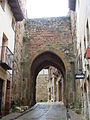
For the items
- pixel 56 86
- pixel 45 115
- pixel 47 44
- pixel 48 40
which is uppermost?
pixel 48 40

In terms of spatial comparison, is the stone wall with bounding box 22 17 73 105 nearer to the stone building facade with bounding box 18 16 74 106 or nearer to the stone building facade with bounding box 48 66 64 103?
the stone building facade with bounding box 18 16 74 106

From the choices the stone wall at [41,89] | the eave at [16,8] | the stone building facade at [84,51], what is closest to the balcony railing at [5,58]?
the eave at [16,8]

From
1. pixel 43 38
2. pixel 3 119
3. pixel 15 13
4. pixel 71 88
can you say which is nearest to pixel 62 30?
pixel 43 38

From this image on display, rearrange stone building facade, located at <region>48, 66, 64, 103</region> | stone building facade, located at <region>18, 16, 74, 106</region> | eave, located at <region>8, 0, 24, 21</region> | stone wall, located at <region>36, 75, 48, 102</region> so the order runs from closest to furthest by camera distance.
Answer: eave, located at <region>8, 0, 24, 21</region> → stone building facade, located at <region>18, 16, 74, 106</region> → stone building facade, located at <region>48, 66, 64, 103</region> → stone wall, located at <region>36, 75, 48, 102</region>

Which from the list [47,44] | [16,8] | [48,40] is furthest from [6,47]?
[48,40]

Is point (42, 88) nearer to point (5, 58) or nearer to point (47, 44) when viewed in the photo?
point (47, 44)

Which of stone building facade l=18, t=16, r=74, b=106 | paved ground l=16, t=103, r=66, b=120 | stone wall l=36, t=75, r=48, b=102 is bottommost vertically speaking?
paved ground l=16, t=103, r=66, b=120

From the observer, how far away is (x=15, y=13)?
13.1 m

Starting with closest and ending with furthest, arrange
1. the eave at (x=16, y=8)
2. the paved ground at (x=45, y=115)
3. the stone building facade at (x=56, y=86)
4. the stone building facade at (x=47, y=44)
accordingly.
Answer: the paved ground at (x=45, y=115)
the eave at (x=16, y=8)
the stone building facade at (x=47, y=44)
the stone building facade at (x=56, y=86)

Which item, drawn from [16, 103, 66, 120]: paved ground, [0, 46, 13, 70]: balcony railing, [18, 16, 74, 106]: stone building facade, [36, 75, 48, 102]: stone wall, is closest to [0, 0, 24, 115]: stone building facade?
[0, 46, 13, 70]: balcony railing

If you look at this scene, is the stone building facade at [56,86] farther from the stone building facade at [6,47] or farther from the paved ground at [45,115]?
the stone building facade at [6,47]

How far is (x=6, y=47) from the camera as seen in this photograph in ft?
34.4

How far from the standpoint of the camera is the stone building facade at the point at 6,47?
1051 centimetres

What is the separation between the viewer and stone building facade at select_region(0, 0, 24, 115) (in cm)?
1051
